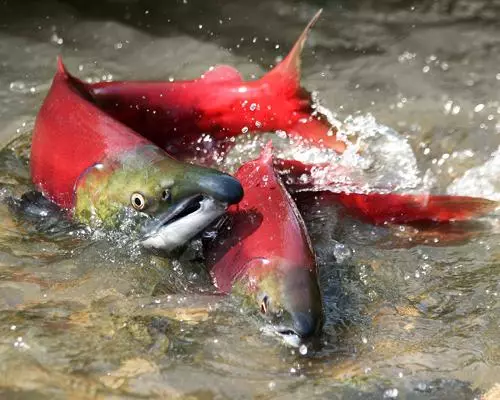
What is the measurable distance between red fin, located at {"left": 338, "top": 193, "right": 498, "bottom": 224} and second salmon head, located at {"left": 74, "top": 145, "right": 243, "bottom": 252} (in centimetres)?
86

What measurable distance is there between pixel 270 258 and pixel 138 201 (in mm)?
642

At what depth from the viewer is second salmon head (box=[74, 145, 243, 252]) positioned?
10.3 ft

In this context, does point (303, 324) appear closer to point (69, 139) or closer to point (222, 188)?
point (222, 188)

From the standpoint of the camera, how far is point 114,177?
3.44 meters

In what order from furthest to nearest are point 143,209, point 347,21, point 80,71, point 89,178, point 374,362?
point 347,21, point 80,71, point 89,178, point 143,209, point 374,362

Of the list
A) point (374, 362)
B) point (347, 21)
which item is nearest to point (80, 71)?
point (347, 21)

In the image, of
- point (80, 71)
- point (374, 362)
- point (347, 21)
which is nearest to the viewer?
point (374, 362)

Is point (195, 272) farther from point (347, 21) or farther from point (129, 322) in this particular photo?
point (347, 21)

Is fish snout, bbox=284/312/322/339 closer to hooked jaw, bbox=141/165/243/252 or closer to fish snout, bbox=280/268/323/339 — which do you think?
fish snout, bbox=280/268/323/339

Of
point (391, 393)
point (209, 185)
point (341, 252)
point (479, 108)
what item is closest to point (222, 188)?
point (209, 185)

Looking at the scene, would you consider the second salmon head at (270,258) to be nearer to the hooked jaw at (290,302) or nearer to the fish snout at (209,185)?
the hooked jaw at (290,302)

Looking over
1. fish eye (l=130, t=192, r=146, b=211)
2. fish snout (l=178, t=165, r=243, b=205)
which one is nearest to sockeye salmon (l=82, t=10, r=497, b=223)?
fish eye (l=130, t=192, r=146, b=211)

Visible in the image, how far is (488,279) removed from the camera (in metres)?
3.50

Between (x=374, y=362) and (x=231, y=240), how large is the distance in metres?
0.75
